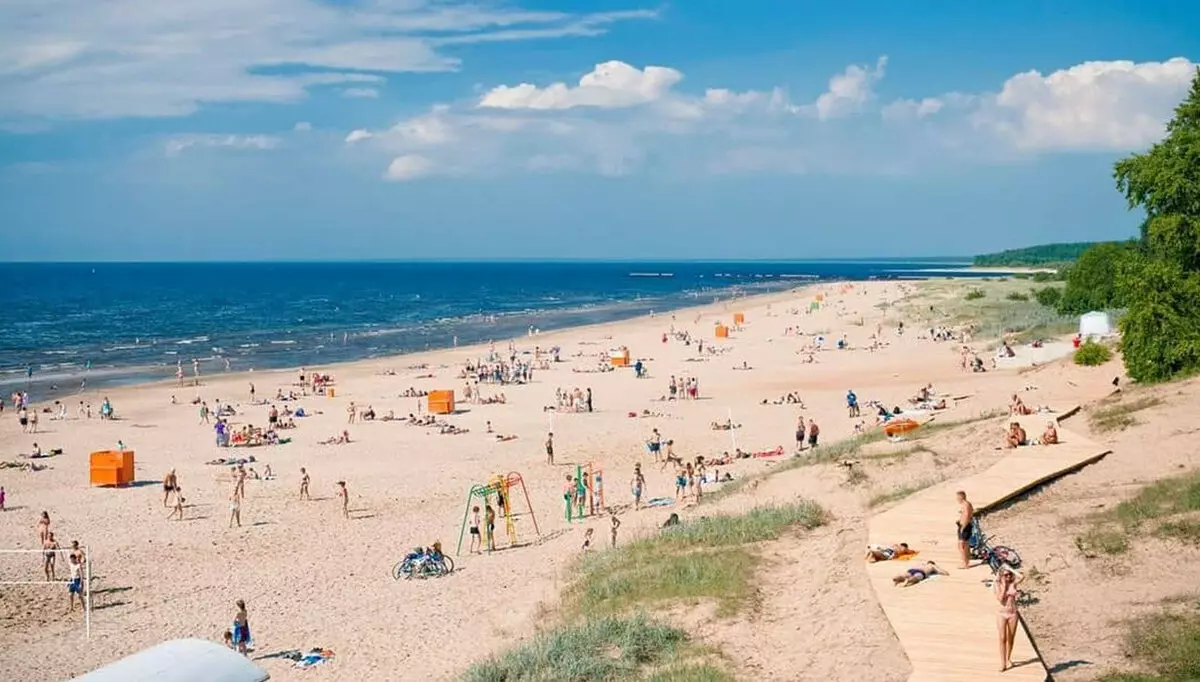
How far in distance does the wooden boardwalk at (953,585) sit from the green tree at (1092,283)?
41.3 m

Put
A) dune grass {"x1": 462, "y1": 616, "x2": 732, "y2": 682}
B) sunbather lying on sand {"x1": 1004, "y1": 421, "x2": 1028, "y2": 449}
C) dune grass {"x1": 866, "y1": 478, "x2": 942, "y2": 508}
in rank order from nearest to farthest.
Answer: dune grass {"x1": 462, "y1": 616, "x2": 732, "y2": 682}, dune grass {"x1": 866, "y1": 478, "x2": 942, "y2": 508}, sunbather lying on sand {"x1": 1004, "y1": 421, "x2": 1028, "y2": 449}

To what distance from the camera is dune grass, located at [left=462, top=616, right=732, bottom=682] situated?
1185 cm

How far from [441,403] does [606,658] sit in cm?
2643

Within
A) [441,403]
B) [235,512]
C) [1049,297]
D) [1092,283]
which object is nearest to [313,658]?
[235,512]

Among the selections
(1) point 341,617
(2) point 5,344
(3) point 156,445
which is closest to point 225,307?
(2) point 5,344

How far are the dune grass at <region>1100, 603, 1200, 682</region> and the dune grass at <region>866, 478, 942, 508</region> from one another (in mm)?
6039

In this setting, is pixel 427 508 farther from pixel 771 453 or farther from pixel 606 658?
pixel 606 658

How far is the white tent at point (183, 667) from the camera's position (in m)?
8.12

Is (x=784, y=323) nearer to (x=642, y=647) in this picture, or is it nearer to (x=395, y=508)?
(x=395, y=508)

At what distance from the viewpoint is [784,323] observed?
73188 millimetres

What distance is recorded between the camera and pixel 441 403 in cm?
3803

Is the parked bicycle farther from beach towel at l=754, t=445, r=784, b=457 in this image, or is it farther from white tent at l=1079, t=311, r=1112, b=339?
white tent at l=1079, t=311, r=1112, b=339

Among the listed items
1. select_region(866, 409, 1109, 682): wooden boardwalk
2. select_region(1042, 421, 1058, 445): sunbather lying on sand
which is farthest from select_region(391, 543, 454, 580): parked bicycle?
select_region(1042, 421, 1058, 445): sunbather lying on sand

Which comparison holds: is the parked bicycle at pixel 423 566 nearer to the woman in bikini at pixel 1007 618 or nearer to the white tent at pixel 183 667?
the white tent at pixel 183 667
